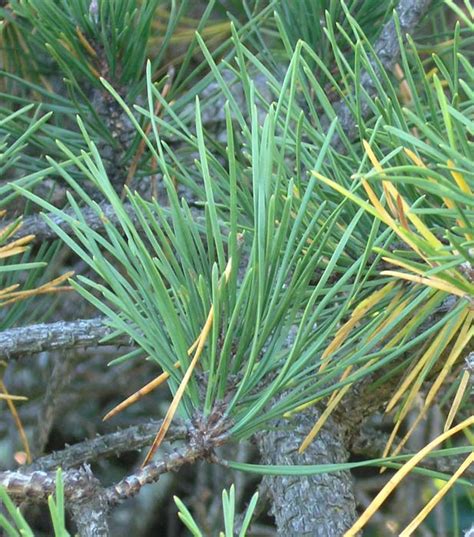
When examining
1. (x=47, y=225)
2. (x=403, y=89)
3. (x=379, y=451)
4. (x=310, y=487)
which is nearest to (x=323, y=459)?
(x=310, y=487)

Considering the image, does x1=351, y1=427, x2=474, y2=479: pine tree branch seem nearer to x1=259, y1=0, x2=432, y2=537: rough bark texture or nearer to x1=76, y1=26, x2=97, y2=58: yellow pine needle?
x1=259, y1=0, x2=432, y2=537: rough bark texture

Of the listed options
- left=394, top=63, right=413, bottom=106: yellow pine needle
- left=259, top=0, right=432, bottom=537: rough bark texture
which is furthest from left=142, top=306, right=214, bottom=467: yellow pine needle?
left=394, top=63, right=413, bottom=106: yellow pine needle

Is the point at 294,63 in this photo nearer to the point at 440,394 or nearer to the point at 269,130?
the point at 269,130

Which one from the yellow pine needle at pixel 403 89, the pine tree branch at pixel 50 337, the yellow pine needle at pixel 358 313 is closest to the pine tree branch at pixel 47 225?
the pine tree branch at pixel 50 337

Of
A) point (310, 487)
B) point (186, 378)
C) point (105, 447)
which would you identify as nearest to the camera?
Answer: point (186, 378)

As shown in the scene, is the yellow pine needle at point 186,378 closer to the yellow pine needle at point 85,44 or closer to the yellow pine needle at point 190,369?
the yellow pine needle at point 190,369

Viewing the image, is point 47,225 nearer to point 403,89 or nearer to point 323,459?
point 323,459
